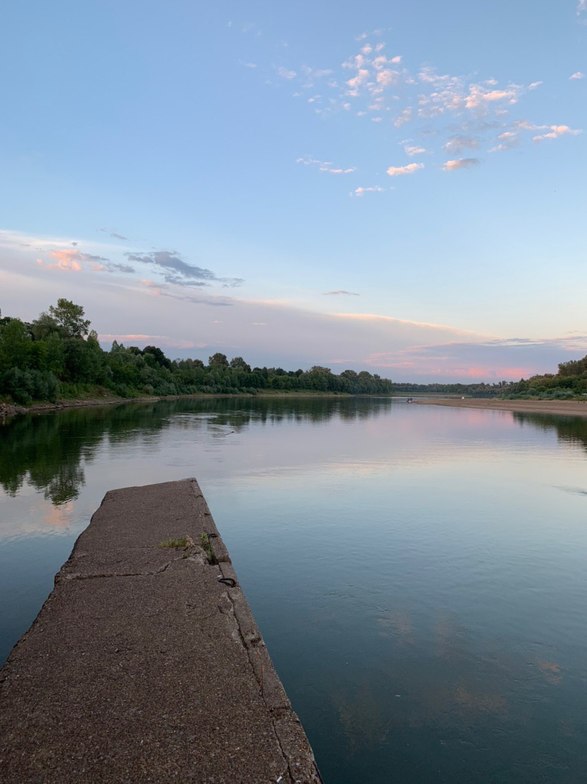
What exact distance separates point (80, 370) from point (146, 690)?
84.4 meters

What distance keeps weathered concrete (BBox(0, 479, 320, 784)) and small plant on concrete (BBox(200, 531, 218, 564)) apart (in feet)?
2.49

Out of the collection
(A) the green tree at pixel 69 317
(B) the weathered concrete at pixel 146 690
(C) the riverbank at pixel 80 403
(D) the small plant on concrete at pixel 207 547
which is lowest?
(C) the riverbank at pixel 80 403

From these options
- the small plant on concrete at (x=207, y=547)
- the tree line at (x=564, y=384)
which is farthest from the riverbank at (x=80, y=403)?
the tree line at (x=564, y=384)

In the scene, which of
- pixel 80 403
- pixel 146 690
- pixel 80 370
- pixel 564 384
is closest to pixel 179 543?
pixel 146 690

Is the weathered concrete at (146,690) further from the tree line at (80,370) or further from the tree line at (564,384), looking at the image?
the tree line at (564,384)

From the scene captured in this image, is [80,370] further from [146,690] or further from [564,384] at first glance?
[564,384]

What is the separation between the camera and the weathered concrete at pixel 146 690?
12.8ft

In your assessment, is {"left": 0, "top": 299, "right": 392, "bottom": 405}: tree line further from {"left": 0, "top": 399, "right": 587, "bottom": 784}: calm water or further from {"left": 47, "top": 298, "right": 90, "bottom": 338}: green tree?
{"left": 0, "top": 399, "right": 587, "bottom": 784}: calm water

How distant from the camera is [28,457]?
2397cm

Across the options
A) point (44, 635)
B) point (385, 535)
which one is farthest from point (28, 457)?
point (44, 635)

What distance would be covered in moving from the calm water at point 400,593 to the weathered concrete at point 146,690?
2.98 feet

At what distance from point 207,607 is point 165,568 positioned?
5.66ft

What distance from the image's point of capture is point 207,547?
948cm

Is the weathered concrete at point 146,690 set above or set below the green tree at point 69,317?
below
